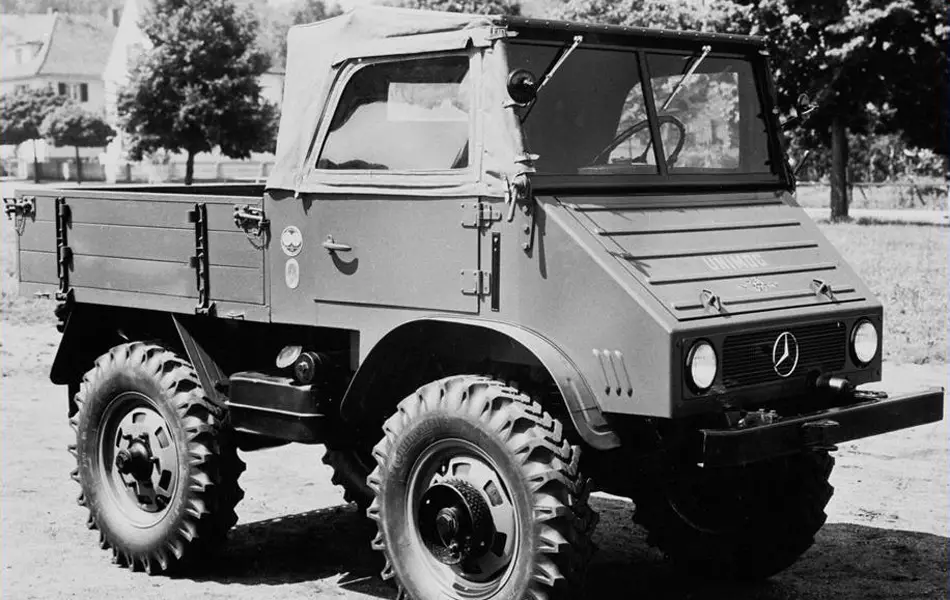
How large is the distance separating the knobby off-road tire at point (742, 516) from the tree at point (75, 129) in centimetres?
6349

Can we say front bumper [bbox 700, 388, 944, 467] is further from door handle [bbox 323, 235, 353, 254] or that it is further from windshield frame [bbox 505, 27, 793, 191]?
door handle [bbox 323, 235, 353, 254]

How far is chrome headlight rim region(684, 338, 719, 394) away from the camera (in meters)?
5.33

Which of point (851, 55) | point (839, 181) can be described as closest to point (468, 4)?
point (839, 181)

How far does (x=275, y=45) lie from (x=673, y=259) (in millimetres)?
119164

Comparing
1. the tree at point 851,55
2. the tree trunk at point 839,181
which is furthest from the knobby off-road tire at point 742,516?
the tree trunk at point 839,181

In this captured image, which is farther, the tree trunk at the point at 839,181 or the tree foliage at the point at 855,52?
the tree trunk at the point at 839,181

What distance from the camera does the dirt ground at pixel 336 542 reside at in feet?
22.0

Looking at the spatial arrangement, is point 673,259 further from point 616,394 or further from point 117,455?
point 117,455

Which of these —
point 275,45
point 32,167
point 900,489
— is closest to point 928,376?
point 900,489

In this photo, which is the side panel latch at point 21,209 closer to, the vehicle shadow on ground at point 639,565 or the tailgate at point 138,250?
the tailgate at point 138,250

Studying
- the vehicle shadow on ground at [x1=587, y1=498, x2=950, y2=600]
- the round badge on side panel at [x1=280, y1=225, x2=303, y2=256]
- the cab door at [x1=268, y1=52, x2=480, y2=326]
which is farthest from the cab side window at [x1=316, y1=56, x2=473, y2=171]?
the vehicle shadow on ground at [x1=587, y1=498, x2=950, y2=600]

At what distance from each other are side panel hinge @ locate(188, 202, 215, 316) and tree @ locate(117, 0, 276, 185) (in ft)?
136

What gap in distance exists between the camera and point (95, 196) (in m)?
7.31

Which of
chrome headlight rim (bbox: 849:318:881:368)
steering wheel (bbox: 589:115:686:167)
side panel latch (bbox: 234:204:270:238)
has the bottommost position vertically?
chrome headlight rim (bbox: 849:318:881:368)
